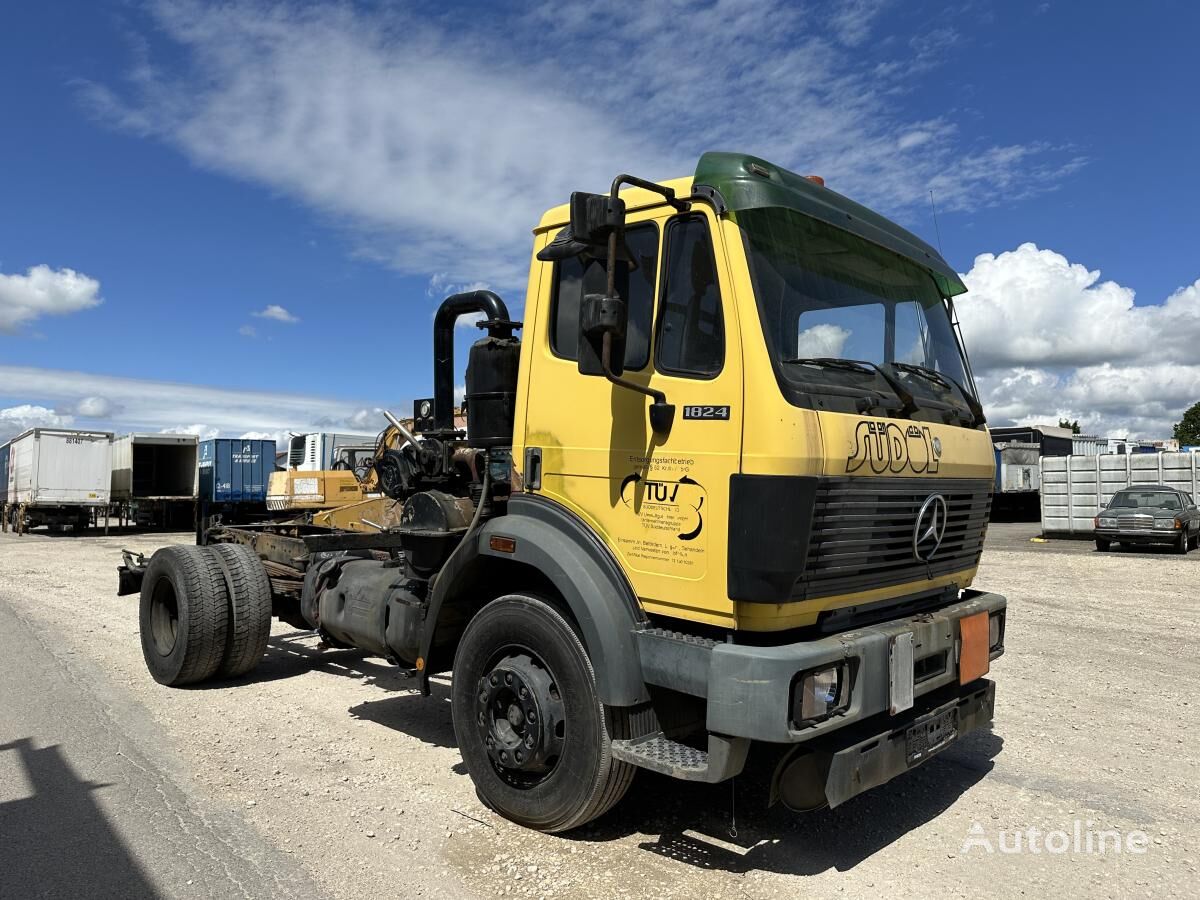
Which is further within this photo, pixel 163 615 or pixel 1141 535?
pixel 1141 535

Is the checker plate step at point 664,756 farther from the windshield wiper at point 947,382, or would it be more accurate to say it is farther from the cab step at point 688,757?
the windshield wiper at point 947,382

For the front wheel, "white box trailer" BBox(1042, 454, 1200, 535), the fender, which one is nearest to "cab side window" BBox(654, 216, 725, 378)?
the fender

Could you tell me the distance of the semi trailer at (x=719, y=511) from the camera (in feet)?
10.5

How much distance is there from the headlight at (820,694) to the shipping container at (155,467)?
27786 mm

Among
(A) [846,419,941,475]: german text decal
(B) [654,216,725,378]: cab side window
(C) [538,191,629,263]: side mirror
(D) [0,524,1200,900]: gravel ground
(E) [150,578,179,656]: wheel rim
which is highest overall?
(C) [538,191,629,263]: side mirror

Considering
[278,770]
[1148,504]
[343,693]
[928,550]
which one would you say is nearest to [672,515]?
[928,550]

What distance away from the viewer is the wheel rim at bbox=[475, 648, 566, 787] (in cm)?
375

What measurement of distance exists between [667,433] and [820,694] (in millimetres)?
1186

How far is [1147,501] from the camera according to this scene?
19484 mm

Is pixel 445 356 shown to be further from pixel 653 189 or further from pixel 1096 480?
pixel 1096 480

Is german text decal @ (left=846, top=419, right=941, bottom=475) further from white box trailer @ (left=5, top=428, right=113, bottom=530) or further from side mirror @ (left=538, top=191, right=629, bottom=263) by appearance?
white box trailer @ (left=5, top=428, right=113, bottom=530)

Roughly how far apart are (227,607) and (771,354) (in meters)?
5.04

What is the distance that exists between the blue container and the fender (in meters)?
24.3

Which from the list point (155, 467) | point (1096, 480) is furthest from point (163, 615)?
point (155, 467)
